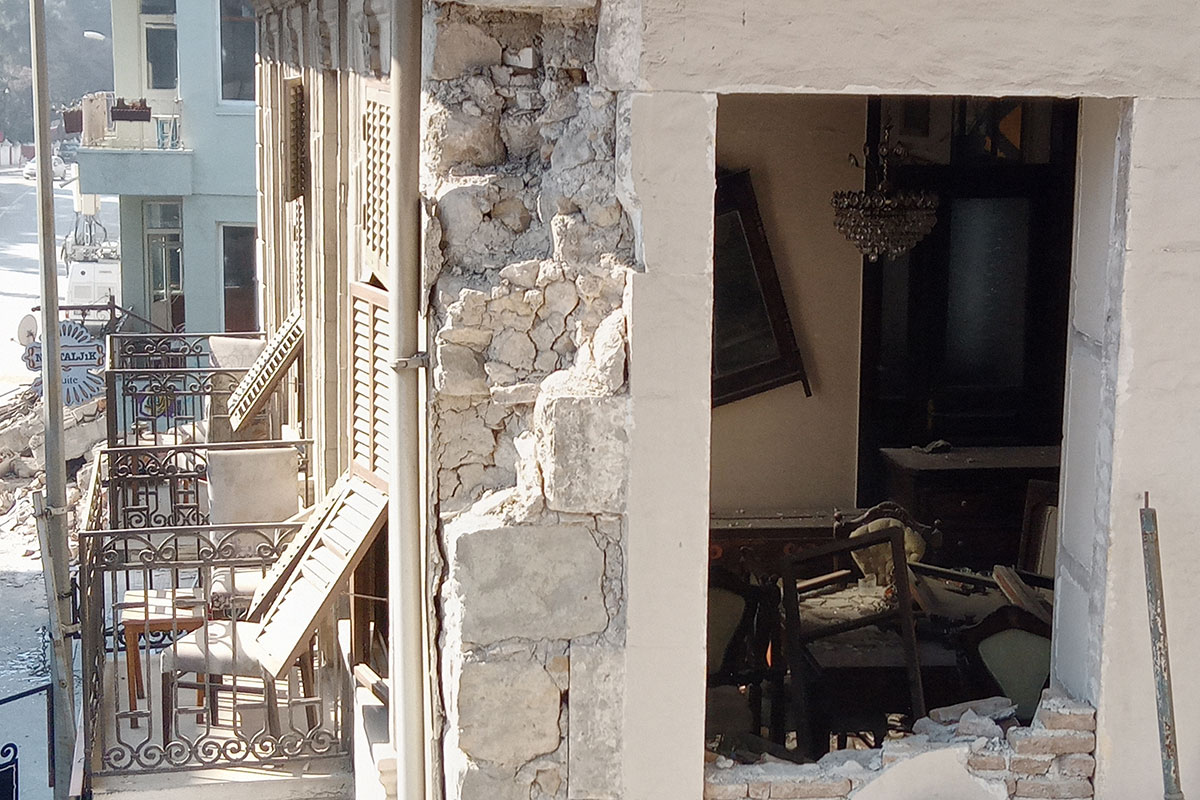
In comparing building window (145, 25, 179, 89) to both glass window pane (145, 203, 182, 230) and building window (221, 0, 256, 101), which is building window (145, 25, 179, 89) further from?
glass window pane (145, 203, 182, 230)

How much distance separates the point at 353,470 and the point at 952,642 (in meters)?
2.59

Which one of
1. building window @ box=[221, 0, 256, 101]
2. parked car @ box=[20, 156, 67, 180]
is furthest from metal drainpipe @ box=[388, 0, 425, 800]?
parked car @ box=[20, 156, 67, 180]

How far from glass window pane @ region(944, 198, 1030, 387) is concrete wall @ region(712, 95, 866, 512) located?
0.71 metres

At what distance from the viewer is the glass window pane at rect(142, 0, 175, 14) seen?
64.4 ft

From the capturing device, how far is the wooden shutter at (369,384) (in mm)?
5719

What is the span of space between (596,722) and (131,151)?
51.7 ft

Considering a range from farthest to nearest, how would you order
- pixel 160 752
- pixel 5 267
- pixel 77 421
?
pixel 5 267 → pixel 77 421 → pixel 160 752

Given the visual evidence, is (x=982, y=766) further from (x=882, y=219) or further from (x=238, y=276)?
(x=238, y=276)

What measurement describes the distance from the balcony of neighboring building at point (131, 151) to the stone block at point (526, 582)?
15.4m

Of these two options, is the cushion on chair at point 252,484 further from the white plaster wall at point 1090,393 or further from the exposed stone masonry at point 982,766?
the white plaster wall at point 1090,393

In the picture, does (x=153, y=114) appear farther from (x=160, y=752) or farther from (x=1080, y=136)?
(x=1080, y=136)

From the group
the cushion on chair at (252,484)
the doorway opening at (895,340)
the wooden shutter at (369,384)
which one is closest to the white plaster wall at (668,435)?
the wooden shutter at (369,384)

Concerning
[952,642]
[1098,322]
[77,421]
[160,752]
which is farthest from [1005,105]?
[77,421]

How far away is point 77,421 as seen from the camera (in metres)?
17.8
